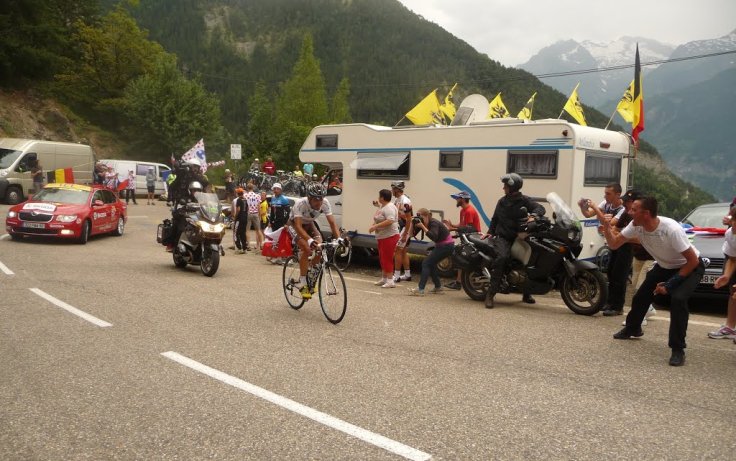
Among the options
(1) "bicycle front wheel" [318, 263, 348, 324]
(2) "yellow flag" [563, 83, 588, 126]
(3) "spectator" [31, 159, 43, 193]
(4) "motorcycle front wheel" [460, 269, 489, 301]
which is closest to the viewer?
(1) "bicycle front wheel" [318, 263, 348, 324]

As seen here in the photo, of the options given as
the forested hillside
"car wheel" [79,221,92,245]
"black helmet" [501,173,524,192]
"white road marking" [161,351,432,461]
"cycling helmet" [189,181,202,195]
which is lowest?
"white road marking" [161,351,432,461]

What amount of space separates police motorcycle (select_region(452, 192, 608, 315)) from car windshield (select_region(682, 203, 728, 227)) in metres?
3.69

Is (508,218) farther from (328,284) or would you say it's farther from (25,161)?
(25,161)

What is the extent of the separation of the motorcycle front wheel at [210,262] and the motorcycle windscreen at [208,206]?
0.69m

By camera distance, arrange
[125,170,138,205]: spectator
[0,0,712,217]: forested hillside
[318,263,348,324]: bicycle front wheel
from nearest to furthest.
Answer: [318,263,348,324]: bicycle front wheel, [125,170,138,205]: spectator, [0,0,712,217]: forested hillside

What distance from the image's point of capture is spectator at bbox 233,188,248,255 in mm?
15164

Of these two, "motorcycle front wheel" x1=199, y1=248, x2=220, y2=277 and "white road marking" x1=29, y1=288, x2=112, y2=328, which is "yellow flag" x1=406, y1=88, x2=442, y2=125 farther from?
"white road marking" x1=29, y1=288, x2=112, y2=328

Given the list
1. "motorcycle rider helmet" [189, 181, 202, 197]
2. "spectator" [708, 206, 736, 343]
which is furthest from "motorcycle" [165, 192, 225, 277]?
"spectator" [708, 206, 736, 343]

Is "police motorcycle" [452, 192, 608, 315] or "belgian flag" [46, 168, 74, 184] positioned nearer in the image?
"police motorcycle" [452, 192, 608, 315]

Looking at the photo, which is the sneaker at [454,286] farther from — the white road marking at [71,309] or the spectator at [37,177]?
the spectator at [37,177]

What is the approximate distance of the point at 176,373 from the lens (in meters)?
5.28

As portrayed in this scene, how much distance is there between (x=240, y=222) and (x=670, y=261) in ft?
36.6

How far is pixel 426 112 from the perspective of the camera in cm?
1557

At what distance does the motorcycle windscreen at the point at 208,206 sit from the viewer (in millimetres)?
11758
